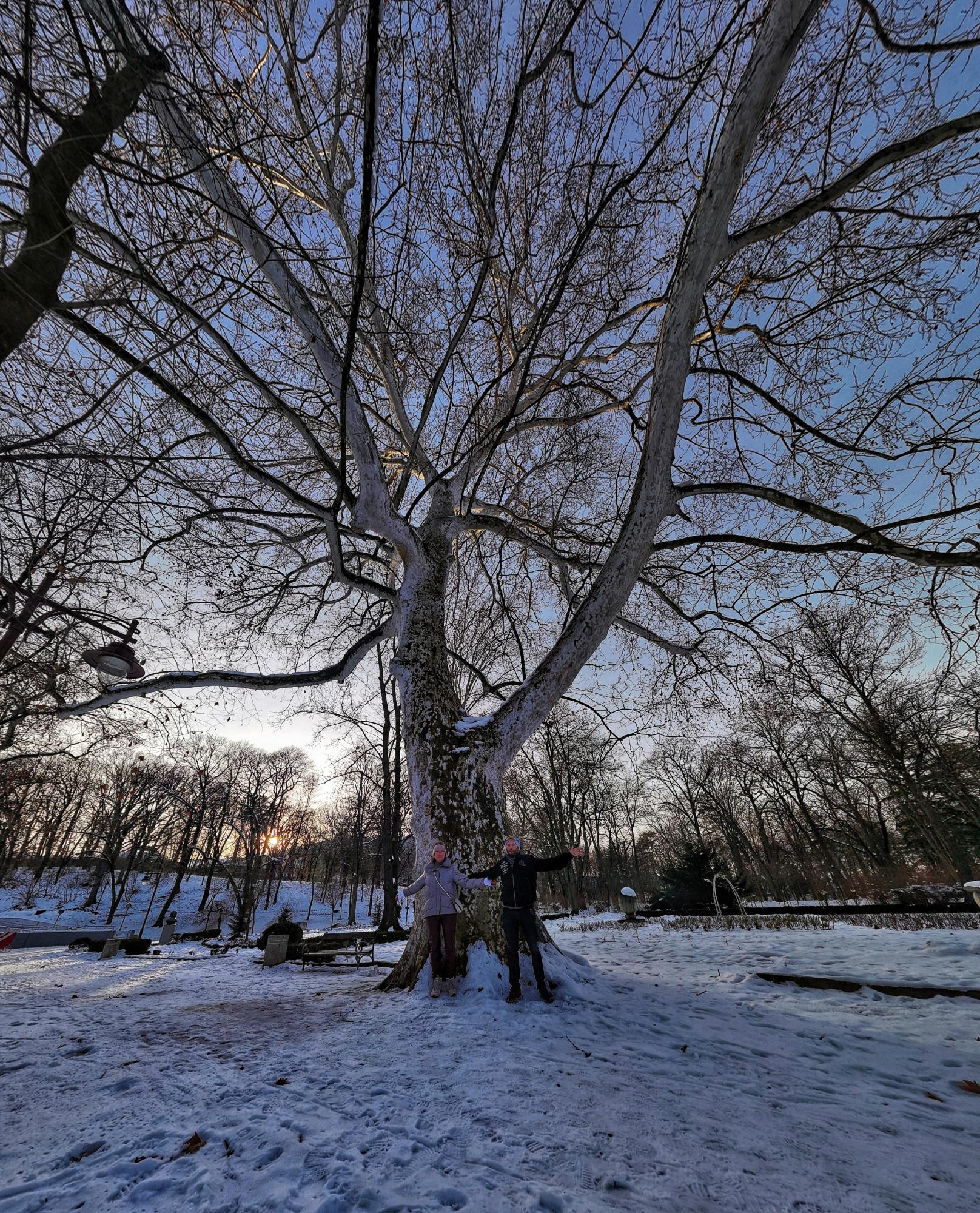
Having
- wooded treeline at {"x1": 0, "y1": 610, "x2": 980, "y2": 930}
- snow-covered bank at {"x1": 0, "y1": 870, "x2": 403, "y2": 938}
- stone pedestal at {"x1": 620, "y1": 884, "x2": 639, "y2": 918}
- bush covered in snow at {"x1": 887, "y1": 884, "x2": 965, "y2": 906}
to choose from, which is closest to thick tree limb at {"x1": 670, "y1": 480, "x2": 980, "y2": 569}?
wooded treeline at {"x1": 0, "y1": 610, "x2": 980, "y2": 930}

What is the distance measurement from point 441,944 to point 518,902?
2.61 ft

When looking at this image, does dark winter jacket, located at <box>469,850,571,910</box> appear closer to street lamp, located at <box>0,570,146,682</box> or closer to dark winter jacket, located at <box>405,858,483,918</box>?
dark winter jacket, located at <box>405,858,483,918</box>

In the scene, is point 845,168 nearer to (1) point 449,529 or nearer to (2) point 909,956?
(1) point 449,529

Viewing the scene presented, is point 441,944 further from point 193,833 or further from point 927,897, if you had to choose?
point 193,833

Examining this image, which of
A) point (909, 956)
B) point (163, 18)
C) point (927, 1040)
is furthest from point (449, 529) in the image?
point (909, 956)

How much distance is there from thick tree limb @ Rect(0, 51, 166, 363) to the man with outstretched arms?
4.76 metres

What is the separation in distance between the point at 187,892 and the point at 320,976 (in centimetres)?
4526

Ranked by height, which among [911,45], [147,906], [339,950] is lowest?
[339,950]

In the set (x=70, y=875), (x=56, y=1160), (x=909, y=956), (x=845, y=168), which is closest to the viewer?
(x=56, y=1160)

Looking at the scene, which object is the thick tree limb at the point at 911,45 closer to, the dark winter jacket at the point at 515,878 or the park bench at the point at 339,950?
the dark winter jacket at the point at 515,878

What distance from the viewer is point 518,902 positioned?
4.21 m

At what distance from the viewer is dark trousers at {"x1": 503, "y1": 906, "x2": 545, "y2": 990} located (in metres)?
3.95

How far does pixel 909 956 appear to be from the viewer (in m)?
5.49

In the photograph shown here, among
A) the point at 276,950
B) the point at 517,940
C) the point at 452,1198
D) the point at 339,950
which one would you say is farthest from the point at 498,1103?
the point at 339,950
